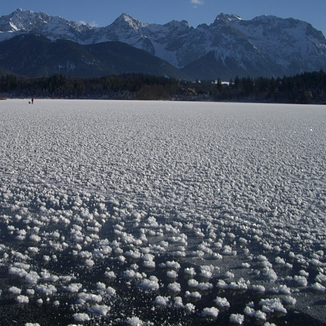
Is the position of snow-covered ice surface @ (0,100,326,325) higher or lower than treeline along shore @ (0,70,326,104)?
lower

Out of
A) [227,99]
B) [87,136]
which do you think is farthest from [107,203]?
[227,99]

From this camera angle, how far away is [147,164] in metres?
10.4

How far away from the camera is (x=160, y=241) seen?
5.44m

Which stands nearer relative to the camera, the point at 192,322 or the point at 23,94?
the point at 192,322

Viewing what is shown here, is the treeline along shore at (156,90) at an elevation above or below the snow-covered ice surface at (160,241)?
above

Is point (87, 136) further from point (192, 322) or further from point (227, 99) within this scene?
point (227, 99)

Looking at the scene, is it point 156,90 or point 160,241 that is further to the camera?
point 156,90

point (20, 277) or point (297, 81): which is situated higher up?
point (297, 81)

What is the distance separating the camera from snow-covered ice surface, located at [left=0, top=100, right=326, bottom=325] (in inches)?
150

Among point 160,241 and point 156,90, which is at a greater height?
point 156,90

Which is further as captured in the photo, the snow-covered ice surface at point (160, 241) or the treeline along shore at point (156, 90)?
the treeline along shore at point (156, 90)

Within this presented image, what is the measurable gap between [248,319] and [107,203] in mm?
3992

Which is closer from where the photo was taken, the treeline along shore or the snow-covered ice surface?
the snow-covered ice surface

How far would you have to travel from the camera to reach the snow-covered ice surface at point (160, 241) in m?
3.82
